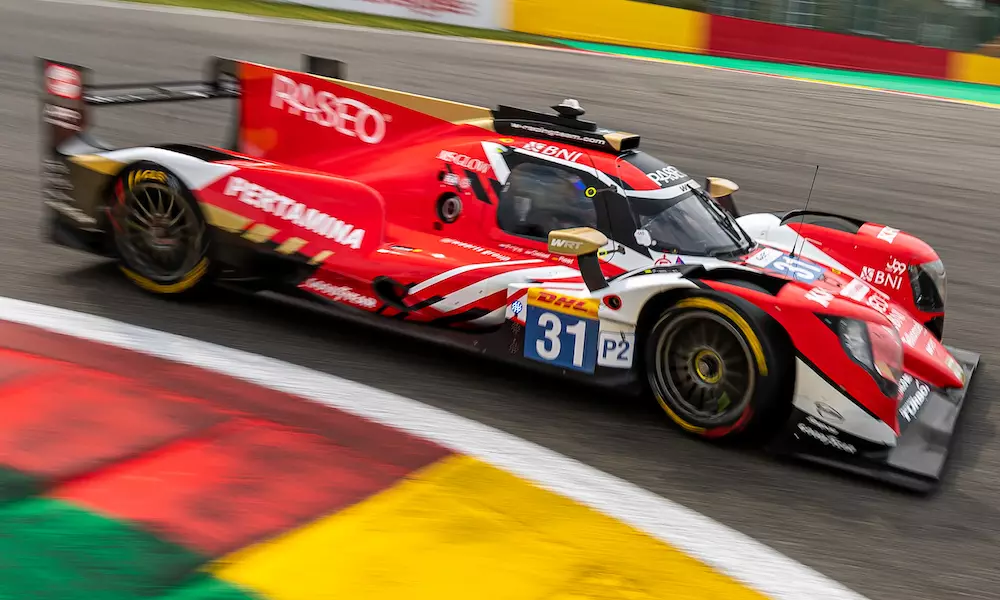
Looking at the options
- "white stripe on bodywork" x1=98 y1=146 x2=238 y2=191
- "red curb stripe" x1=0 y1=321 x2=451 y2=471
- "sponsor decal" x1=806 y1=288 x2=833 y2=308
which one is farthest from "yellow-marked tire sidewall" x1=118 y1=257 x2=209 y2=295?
"sponsor decal" x1=806 y1=288 x2=833 y2=308

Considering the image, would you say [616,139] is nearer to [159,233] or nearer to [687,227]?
[687,227]

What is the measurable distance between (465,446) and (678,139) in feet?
28.3

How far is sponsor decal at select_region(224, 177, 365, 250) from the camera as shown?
563 centimetres

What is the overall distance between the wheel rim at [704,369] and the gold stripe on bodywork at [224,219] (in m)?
2.52

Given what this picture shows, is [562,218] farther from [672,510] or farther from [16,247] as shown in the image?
[16,247]

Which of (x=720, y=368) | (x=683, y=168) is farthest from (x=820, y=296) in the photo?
(x=683, y=168)

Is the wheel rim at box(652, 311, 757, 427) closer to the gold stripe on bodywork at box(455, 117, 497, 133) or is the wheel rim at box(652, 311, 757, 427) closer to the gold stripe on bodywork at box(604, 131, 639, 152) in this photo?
the gold stripe on bodywork at box(604, 131, 639, 152)

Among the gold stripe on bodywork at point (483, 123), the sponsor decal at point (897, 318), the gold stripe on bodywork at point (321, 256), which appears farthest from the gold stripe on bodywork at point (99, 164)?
the sponsor decal at point (897, 318)

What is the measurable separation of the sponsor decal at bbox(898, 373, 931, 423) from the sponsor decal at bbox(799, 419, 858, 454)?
0.39 metres

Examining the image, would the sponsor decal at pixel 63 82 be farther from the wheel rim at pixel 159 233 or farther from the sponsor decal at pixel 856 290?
the sponsor decal at pixel 856 290

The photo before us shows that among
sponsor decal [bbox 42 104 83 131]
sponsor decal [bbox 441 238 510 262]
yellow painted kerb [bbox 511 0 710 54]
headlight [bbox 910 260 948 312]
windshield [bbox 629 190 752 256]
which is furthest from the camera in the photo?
yellow painted kerb [bbox 511 0 710 54]

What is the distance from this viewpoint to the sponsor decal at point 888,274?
237 inches

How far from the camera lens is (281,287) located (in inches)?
228

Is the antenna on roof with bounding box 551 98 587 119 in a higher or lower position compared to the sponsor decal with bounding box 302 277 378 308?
higher
